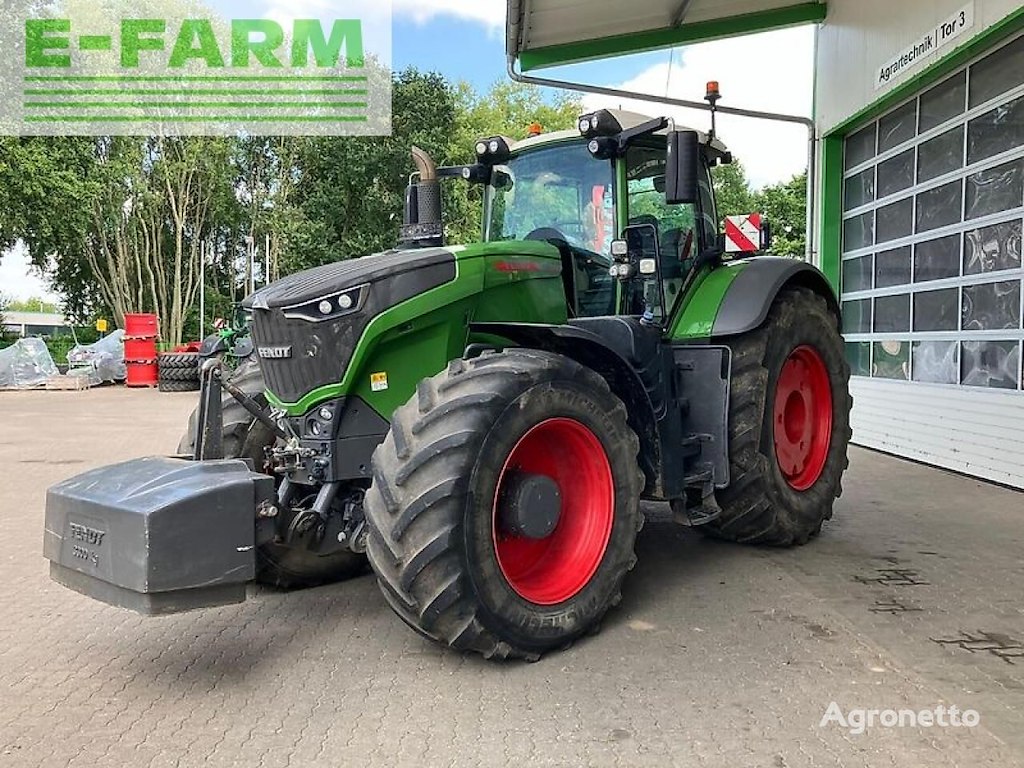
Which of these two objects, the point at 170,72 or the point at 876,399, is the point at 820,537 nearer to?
the point at 876,399

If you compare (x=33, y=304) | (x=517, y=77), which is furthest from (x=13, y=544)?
(x=33, y=304)

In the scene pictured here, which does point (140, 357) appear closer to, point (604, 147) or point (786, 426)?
point (786, 426)

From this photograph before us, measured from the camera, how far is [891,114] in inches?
390

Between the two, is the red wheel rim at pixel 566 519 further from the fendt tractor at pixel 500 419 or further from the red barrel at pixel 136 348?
the red barrel at pixel 136 348

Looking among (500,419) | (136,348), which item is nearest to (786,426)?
(500,419)

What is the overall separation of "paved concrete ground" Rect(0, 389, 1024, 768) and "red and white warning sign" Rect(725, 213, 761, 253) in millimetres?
2723

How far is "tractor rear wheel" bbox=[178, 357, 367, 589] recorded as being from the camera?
4340 millimetres

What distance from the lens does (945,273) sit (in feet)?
28.6

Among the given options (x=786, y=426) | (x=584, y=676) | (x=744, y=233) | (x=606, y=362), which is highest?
(x=744, y=233)

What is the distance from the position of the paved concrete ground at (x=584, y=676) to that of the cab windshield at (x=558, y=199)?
1.90 metres

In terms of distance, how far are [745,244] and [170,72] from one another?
867 inches

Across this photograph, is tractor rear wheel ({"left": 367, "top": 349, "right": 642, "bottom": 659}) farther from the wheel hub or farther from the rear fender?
the rear fender

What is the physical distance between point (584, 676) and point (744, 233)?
522 cm

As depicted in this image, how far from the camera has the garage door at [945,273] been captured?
7664 millimetres
